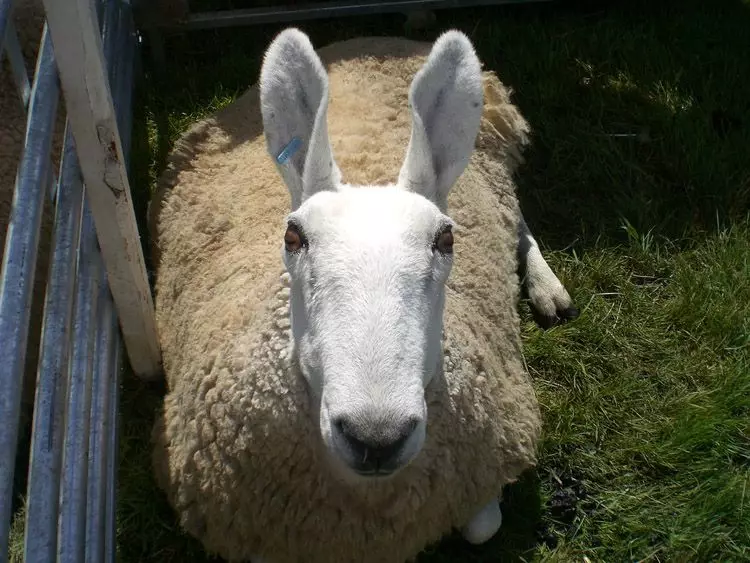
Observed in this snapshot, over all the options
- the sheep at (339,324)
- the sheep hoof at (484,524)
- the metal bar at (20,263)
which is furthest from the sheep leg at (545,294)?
the metal bar at (20,263)

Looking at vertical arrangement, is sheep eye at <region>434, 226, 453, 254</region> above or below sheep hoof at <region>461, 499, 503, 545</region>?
above

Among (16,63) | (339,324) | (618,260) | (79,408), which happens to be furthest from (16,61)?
(618,260)

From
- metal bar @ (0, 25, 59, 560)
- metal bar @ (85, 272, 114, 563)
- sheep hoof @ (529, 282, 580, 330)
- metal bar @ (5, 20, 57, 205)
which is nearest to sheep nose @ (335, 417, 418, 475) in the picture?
metal bar @ (0, 25, 59, 560)

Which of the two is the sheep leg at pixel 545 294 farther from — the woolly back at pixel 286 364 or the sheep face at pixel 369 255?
the sheep face at pixel 369 255

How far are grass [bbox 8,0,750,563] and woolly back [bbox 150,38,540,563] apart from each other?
39cm

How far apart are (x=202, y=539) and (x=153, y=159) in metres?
2.31

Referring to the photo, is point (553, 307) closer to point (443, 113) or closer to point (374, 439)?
point (443, 113)

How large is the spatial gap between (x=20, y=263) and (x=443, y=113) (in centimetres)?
135

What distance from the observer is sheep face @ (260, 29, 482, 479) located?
1.95 m

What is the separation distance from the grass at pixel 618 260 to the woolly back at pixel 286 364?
386 mm

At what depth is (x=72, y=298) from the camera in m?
2.57

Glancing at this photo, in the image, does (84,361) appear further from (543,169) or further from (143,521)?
(543,169)

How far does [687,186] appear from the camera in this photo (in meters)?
4.40

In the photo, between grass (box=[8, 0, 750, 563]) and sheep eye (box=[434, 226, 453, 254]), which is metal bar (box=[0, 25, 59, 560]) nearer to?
sheep eye (box=[434, 226, 453, 254])
